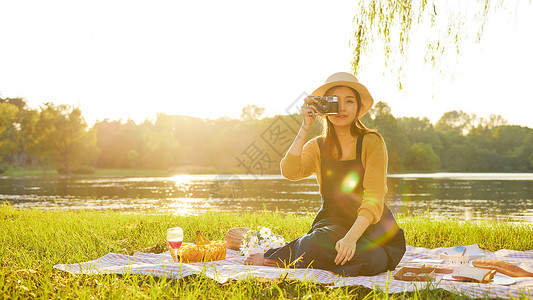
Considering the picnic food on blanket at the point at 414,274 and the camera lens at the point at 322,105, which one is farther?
the camera lens at the point at 322,105

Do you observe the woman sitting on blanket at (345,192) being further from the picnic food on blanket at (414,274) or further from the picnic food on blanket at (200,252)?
the picnic food on blanket at (200,252)

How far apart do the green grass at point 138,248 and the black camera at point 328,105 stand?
135 centimetres

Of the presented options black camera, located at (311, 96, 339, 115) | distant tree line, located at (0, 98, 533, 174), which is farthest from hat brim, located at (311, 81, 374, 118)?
distant tree line, located at (0, 98, 533, 174)

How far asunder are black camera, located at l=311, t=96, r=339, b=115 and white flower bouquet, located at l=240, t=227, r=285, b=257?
58.5 inches

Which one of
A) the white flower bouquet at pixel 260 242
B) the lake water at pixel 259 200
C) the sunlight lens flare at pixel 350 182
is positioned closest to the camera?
the sunlight lens flare at pixel 350 182

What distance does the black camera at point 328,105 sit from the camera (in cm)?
360

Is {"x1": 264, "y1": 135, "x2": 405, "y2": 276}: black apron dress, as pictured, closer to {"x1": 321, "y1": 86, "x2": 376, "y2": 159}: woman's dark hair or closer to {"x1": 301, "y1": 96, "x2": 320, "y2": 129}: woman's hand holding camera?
{"x1": 321, "y1": 86, "x2": 376, "y2": 159}: woman's dark hair

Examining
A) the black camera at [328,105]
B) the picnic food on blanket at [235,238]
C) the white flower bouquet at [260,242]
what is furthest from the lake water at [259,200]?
the black camera at [328,105]

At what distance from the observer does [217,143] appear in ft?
195

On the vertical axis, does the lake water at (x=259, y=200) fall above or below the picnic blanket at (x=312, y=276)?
below

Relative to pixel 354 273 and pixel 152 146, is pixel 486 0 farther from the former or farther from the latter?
pixel 152 146

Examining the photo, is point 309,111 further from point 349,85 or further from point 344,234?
point 344,234

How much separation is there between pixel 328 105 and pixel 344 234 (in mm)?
1077

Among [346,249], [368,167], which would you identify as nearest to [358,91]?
[368,167]
